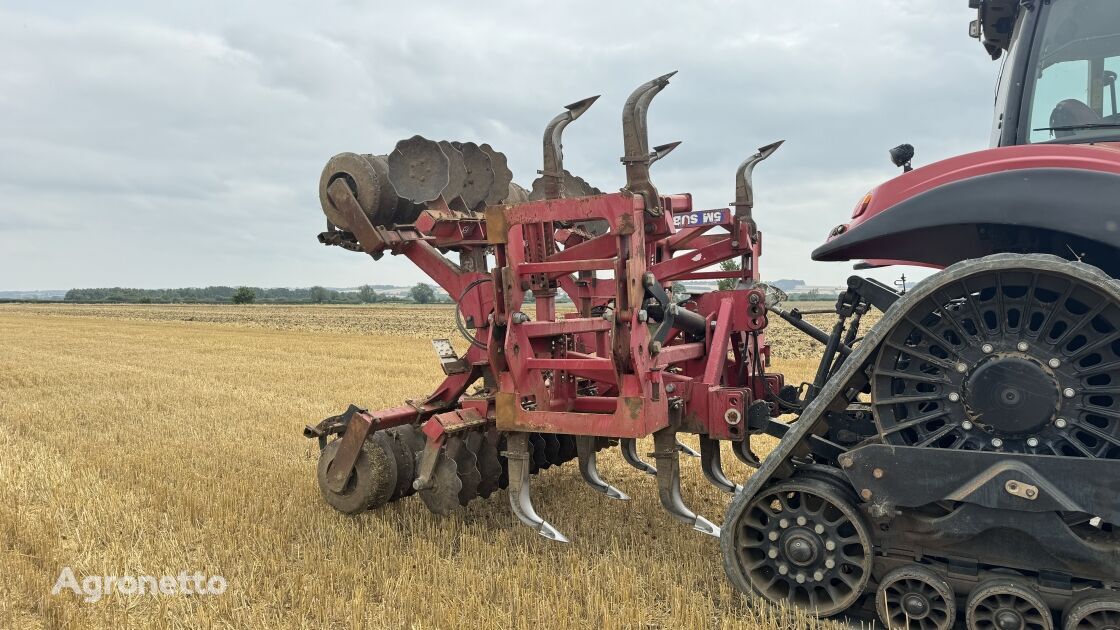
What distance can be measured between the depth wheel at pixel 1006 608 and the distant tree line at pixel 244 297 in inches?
3614

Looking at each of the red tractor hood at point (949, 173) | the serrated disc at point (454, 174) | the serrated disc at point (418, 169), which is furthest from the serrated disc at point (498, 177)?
the red tractor hood at point (949, 173)

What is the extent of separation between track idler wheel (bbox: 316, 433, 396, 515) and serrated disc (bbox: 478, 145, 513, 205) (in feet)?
7.61

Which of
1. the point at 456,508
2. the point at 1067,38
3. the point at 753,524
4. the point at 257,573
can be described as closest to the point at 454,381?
the point at 456,508

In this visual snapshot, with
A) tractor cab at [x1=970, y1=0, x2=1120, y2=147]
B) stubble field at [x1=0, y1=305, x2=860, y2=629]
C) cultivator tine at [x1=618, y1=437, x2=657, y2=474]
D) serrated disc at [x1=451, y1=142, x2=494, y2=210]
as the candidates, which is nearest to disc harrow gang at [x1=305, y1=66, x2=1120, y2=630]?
stubble field at [x1=0, y1=305, x2=860, y2=629]

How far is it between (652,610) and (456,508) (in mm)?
1679

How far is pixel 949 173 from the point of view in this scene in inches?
116

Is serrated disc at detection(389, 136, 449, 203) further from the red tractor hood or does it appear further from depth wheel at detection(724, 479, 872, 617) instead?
depth wheel at detection(724, 479, 872, 617)

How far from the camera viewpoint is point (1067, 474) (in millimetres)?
2727

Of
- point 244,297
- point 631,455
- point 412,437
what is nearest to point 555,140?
point 412,437

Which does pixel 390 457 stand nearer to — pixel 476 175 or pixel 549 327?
pixel 549 327

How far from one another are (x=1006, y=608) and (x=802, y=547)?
2.63 ft

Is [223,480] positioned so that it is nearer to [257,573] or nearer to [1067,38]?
[257,573]

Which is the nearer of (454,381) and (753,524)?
(753,524)

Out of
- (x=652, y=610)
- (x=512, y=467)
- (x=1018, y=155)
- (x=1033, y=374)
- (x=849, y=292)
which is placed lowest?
(x=652, y=610)
